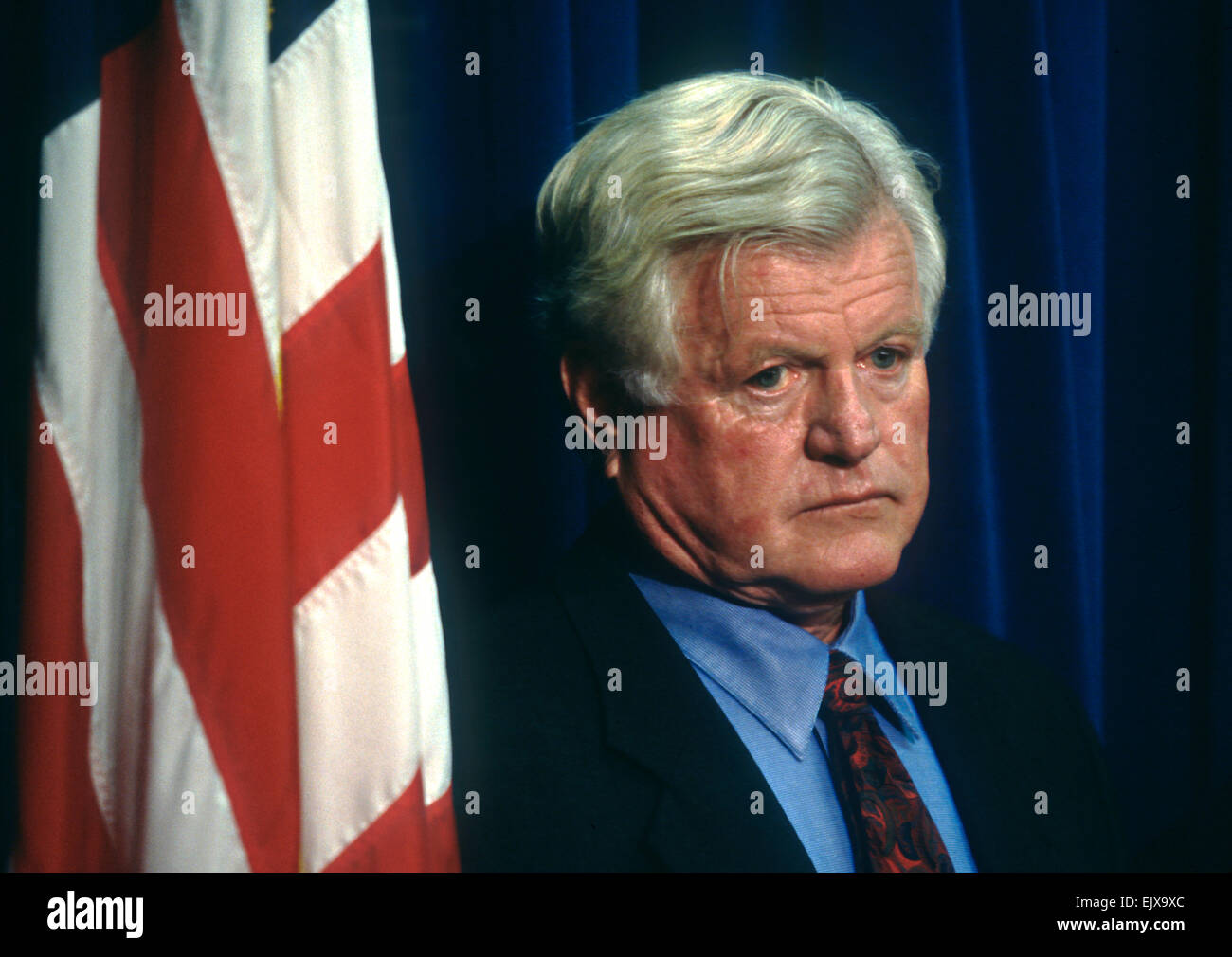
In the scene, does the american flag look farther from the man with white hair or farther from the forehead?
the forehead

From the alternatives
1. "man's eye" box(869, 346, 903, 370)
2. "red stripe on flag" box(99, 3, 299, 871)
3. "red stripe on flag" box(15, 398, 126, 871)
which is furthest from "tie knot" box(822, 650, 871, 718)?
"red stripe on flag" box(15, 398, 126, 871)

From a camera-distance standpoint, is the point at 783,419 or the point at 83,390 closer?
the point at 83,390

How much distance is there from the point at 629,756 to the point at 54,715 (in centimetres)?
61

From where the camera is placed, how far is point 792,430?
1251 millimetres

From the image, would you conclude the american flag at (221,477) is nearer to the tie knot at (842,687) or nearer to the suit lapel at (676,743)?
the suit lapel at (676,743)

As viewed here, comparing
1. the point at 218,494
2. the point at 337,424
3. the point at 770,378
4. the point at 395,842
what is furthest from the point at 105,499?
the point at 770,378

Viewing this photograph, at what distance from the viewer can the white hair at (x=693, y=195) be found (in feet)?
3.92

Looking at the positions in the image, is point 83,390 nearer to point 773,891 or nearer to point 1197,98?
point 773,891

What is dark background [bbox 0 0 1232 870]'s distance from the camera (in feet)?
5.07

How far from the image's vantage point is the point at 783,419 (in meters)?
1.25

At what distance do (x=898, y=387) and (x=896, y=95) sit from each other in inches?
24.3

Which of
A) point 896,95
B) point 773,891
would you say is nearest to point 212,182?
point 773,891

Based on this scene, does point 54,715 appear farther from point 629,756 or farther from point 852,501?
point 852,501

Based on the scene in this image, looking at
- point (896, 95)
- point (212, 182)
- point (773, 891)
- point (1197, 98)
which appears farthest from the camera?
point (1197, 98)
